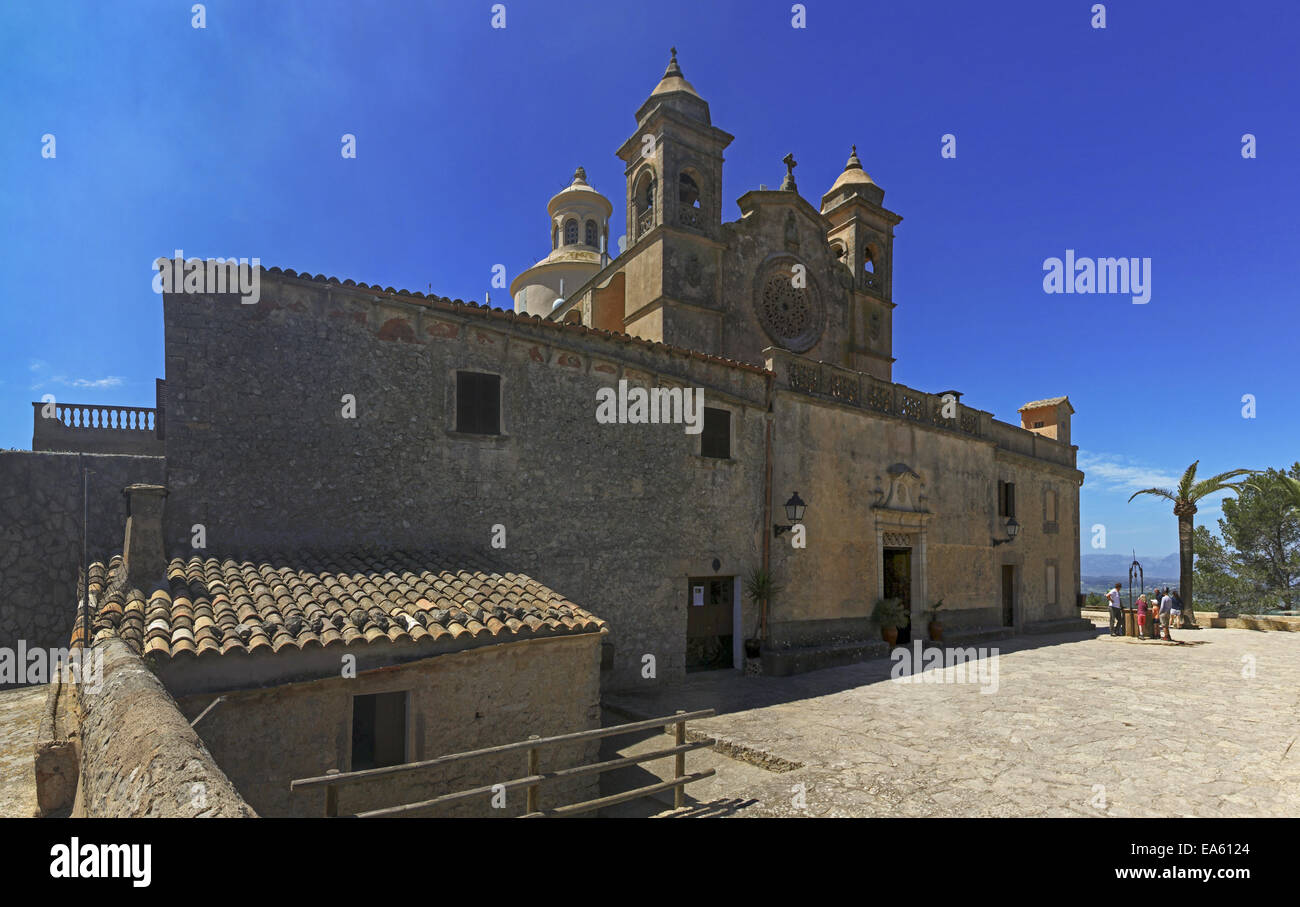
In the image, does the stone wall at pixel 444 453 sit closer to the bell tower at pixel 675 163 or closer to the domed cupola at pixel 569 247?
the bell tower at pixel 675 163

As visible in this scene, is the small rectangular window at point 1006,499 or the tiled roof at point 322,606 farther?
the small rectangular window at point 1006,499

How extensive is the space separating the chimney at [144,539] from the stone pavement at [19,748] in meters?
2.09

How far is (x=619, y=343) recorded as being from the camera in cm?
1266

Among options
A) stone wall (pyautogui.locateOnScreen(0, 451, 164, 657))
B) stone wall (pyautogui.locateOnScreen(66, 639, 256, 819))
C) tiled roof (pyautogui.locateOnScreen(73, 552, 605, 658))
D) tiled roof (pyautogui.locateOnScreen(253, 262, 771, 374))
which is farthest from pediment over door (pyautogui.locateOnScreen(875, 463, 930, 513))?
stone wall (pyautogui.locateOnScreen(66, 639, 256, 819))

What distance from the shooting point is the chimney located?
7.82m

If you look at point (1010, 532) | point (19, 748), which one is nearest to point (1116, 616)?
point (1010, 532)

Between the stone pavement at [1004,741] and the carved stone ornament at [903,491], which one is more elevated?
the carved stone ornament at [903,491]

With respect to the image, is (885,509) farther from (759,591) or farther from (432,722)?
(432,722)

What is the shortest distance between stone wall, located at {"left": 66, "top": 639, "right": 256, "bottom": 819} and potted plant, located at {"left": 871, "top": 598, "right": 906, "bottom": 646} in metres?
15.3

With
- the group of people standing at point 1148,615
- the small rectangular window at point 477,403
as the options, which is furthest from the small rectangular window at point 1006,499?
the small rectangular window at point 477,403

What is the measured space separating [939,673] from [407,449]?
40.1 ft

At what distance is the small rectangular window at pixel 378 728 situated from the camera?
7.42m

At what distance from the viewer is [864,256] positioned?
78.4 ft
